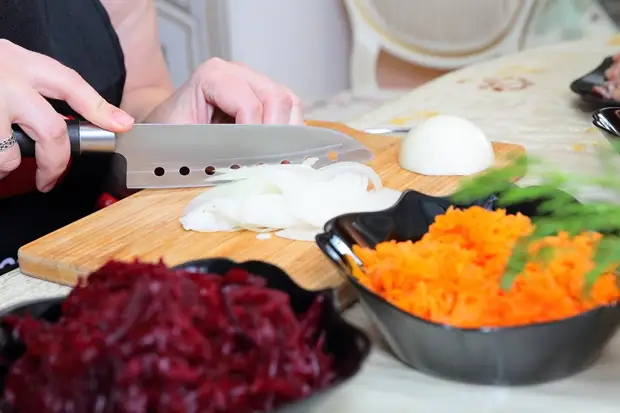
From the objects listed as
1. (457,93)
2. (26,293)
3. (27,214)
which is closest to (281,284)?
(26,293)

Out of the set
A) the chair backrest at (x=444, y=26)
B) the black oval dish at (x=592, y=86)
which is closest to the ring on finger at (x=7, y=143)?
the black oval dish at (x=592, y=86)

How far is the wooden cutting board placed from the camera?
2.57 feet

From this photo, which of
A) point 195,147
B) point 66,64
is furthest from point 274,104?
point 66,64

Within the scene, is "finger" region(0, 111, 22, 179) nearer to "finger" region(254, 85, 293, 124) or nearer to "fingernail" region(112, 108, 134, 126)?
"fingernail" region(112, 108, 134, 126)

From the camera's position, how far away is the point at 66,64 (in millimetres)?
1202

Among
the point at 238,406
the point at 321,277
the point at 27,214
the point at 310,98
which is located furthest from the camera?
the point at 310,98

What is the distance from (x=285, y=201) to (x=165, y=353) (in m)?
0.39

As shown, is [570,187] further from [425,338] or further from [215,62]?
[215,62]

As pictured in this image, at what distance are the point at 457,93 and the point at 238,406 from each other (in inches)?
44.6

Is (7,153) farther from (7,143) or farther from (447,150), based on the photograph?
(447,150)

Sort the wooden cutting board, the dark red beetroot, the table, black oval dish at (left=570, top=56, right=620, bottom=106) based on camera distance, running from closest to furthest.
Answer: the dark red beetroot < the table < the wooden cutting board < black oval dish at (left=570, top=56, right=620, bottom=106)

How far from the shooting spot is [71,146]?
97 cm

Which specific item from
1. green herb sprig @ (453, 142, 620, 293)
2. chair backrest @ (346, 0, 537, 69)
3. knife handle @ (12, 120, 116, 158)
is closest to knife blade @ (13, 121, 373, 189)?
knife handle @ (12, 120, 116, 158)

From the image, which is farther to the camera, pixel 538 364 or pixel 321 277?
pixel 321 277
